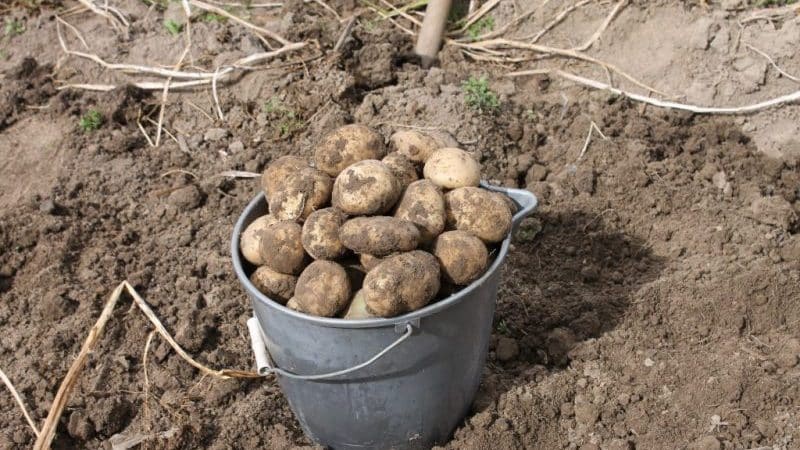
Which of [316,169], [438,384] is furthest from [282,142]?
[438,384]

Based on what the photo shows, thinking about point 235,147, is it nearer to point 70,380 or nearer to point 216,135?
point 216,135

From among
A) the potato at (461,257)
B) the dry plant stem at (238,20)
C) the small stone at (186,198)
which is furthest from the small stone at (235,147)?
the potato at (461,257)

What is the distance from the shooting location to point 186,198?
339 centimetres

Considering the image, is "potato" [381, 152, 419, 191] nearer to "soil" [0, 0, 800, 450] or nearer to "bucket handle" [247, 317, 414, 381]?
"bucket handle" [247, 317, 414, 381]

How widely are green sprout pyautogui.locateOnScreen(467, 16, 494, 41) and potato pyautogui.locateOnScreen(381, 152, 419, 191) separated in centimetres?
210

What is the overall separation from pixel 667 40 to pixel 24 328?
125 inches

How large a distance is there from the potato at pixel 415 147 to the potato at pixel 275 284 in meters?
0.52

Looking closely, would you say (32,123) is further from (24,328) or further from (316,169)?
(316,169)

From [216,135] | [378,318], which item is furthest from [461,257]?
[216,135]

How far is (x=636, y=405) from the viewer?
8.32 ft

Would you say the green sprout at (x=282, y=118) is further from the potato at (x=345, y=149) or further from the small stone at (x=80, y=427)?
the small stone at (x=80, y=427)

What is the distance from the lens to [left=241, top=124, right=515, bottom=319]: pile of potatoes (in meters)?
1.99

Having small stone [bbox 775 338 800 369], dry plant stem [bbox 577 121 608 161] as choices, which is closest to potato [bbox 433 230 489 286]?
small stone [bbox 775 338 800 369]

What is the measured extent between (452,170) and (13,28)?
3272 mm
